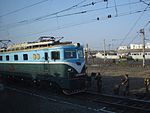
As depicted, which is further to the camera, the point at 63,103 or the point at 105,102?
the point at 63,103

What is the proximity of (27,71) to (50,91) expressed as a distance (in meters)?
3.20

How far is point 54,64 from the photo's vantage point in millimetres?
17156

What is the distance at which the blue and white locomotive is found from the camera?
16.4 metres

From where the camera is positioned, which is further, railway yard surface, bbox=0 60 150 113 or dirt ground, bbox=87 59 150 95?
dirt ground, bbox=87 59 150 95

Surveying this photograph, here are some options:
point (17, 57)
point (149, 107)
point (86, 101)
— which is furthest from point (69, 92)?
point (17, 57)

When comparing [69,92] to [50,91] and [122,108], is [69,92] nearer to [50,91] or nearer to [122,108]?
[50,91]

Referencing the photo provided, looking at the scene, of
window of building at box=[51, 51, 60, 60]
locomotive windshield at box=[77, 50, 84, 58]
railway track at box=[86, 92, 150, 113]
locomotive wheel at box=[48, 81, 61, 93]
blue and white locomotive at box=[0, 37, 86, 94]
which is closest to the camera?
railway track at box=[86, 92, 150, 113]

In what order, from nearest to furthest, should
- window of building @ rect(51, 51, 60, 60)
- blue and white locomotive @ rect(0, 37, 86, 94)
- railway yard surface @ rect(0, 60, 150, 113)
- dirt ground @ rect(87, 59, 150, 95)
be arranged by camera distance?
railway yard surface @ rect(0, 60, 150, 113)
blue and white locomotive @ rect(0, 37, 86, 94)
window of building @ rect(51, 51, 60, 60)
dirt ground @ rect(87, 59, 150, 95)

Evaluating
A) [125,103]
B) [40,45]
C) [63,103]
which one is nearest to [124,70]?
[40,45]

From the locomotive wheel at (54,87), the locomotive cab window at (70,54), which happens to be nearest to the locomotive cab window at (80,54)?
the locomotive cab window at (70,54)

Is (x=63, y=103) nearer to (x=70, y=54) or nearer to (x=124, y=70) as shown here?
(x=70, y=54)

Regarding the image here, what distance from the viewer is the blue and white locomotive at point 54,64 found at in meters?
16.4

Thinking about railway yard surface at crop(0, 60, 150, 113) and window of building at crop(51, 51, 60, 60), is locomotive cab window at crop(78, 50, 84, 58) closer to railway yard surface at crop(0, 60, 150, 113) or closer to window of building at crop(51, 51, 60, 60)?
window of building at crop(51, 51, 60, 60)

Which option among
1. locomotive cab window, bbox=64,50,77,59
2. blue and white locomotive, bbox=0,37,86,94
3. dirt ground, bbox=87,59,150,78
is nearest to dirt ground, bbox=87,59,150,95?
dirt ground, bbox=87,59,150,78
